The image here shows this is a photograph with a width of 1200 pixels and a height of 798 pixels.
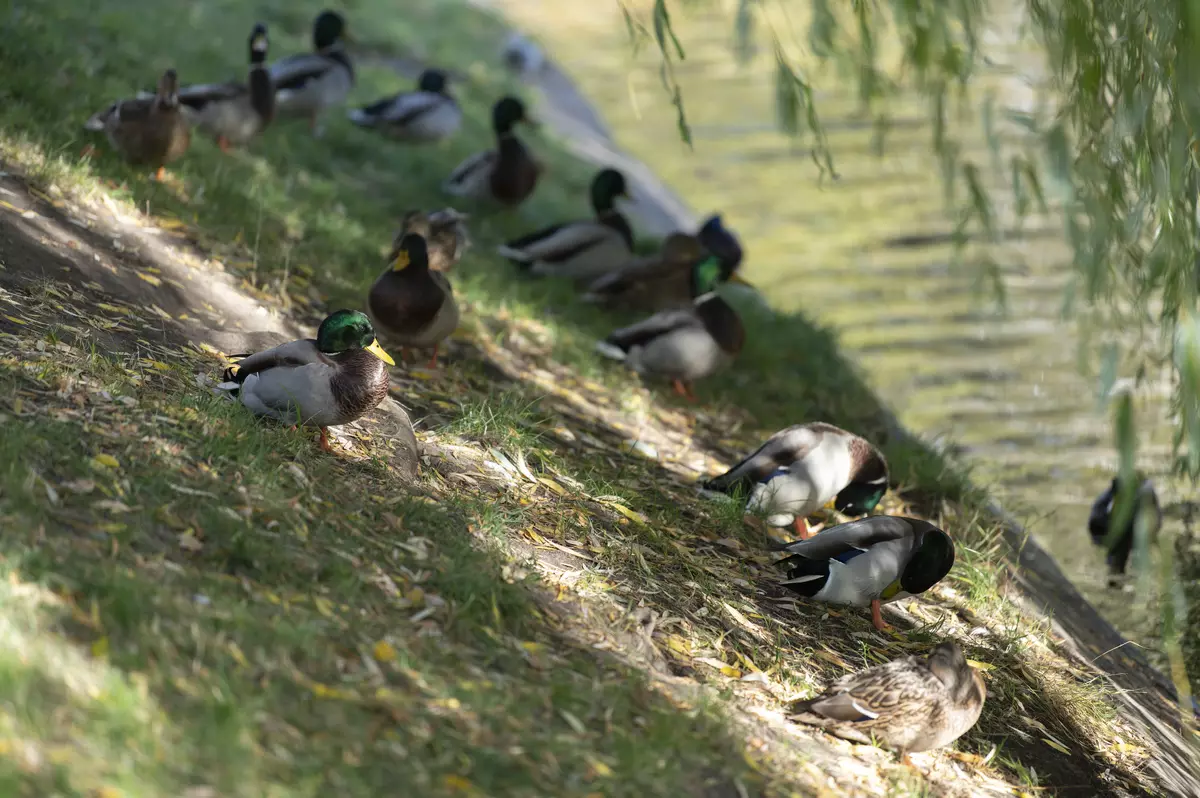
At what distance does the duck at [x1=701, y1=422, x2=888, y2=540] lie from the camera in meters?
5.57

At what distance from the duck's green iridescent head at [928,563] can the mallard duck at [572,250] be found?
4516 mm

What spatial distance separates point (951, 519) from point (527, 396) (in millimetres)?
2166

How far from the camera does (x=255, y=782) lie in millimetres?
2920

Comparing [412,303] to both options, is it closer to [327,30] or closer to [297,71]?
[297,71]

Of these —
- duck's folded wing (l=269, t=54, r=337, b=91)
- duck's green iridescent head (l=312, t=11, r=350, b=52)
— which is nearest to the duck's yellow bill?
duck's folded wing (l=269, t=54, r=337, b=91)

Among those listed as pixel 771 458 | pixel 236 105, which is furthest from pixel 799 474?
pixel 236 105

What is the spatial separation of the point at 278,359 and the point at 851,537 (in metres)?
2.25

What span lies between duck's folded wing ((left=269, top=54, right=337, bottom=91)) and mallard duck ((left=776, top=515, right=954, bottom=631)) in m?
6.73

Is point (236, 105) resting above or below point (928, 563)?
above

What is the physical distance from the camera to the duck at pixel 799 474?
557cm

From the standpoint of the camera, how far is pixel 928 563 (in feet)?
15.9

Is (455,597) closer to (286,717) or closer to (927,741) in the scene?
(286,717)

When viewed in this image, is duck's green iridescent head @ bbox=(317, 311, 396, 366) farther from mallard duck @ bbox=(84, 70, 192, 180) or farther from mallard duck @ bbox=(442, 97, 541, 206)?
mallard duck @ bbox=(442, 97, 541, 206)

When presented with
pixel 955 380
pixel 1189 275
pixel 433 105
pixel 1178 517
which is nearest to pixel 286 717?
pixel 1189 275
